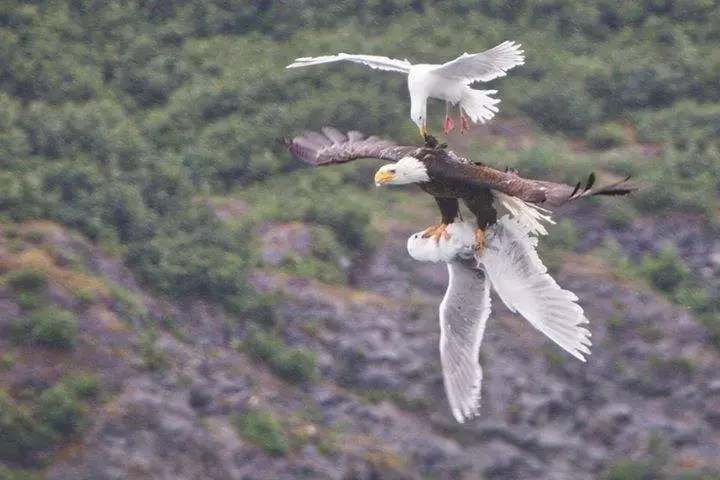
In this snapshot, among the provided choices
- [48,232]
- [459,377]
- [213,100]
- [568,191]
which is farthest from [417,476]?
[568,191]

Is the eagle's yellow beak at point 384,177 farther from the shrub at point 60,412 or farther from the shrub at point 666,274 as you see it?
the shrub at point 666,274

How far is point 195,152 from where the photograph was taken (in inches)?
1471

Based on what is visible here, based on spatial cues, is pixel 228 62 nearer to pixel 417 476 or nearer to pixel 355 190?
pixel 355 190

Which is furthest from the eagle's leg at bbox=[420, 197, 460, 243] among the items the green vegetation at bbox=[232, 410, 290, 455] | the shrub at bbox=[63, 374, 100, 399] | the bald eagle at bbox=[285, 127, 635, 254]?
the green vegetation at bbox=[232, 410, 290, 455]

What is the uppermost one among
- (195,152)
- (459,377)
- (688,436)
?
(459,377)

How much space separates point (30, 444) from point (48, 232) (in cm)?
521

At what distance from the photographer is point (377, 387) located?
32594mm

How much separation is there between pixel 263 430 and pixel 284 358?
87.0 inches

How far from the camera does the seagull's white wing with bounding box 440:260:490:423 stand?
615 inches

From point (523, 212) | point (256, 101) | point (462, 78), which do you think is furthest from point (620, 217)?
point (523, 212)

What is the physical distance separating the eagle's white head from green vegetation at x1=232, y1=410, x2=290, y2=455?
16219 millimetres

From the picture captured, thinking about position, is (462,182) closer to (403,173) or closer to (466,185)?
(466,185)

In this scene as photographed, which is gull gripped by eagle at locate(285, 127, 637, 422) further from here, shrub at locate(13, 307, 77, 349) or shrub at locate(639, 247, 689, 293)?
shrub at locate(639, 247, 689, 293)

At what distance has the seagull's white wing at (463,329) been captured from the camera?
1562 cm
